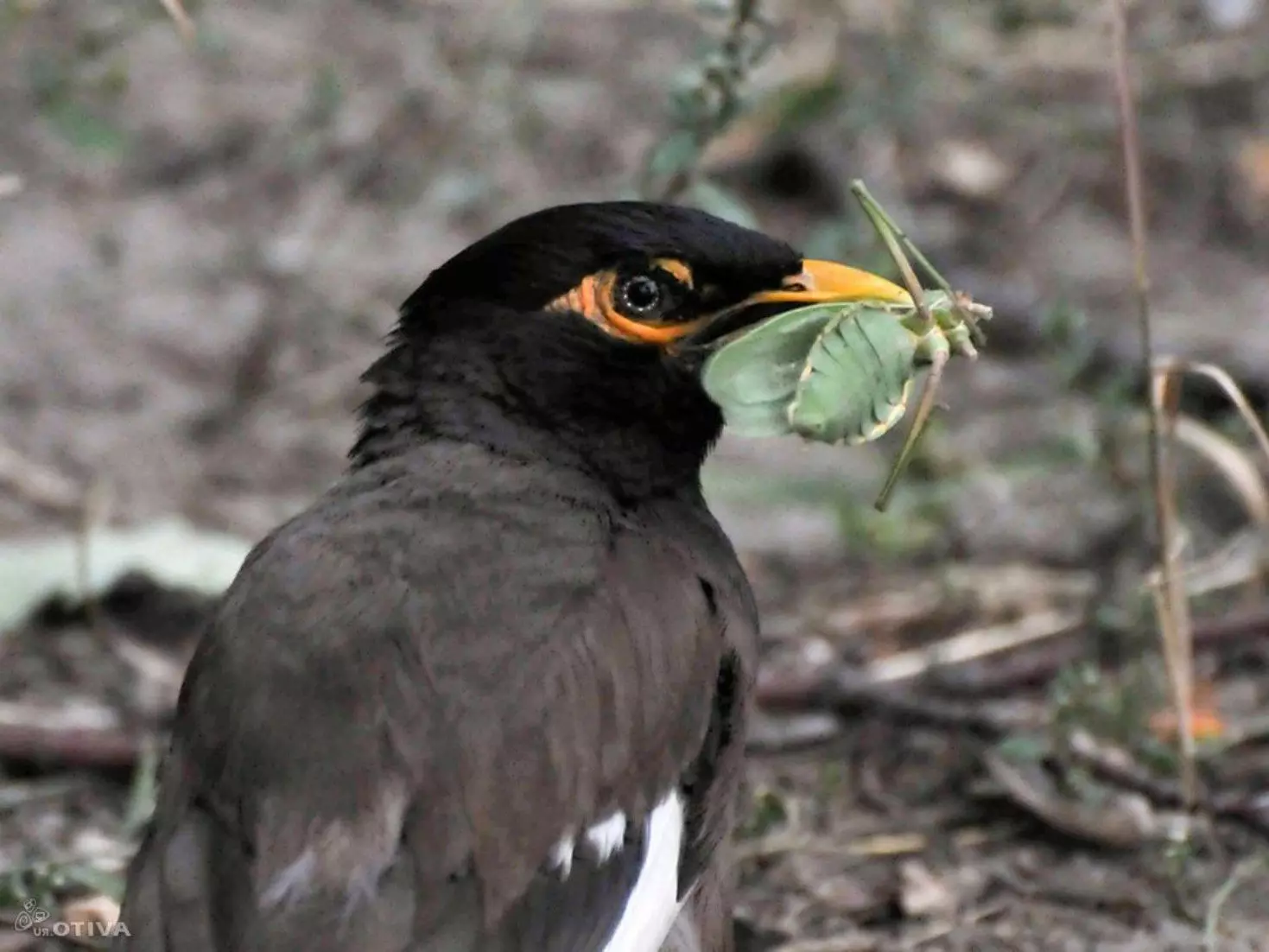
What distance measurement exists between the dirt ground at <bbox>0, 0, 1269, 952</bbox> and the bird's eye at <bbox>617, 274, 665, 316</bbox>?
30.8 inches

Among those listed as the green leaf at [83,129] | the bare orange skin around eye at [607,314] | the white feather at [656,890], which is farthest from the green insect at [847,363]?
the green leaf at [83,129]

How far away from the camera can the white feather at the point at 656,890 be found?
7.62 ft

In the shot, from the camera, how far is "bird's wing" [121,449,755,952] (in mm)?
2152

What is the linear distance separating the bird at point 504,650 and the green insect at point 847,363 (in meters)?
0.13

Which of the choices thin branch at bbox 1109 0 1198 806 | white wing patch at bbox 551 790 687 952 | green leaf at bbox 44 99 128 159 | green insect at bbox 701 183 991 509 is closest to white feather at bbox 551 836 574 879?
white wing patch at bbox 551 790 687 952

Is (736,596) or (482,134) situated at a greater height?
(482,134)

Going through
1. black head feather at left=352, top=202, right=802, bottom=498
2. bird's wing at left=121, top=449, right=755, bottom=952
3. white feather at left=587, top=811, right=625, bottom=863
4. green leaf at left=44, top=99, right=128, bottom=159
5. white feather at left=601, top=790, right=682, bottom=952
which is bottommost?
white feather at left=601, top=790, right=682, bottom=952

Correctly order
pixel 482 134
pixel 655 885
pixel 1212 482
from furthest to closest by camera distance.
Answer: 1. pixel 482 134
2. pixel 1212 482
3. pixel 655 885

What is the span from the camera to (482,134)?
515 centimetres

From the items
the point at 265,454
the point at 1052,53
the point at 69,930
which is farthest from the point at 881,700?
the point at 1052,53

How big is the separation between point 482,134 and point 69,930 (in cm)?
284

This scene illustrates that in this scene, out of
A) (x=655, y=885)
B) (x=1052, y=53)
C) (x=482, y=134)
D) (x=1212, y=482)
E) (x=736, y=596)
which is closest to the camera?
(x=655, y=885)

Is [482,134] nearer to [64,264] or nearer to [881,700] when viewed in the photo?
[64,264]

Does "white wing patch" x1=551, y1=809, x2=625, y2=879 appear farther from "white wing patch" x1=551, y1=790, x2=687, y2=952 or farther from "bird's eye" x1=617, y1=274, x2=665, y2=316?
"bird's eye" x1=617, y1=274, x2=665, y2=316
